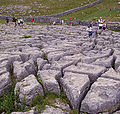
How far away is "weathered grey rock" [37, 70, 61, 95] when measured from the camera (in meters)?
5.59

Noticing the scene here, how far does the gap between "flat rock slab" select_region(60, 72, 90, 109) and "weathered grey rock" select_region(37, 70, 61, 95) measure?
32 cm

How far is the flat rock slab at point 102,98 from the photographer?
→ 447cm

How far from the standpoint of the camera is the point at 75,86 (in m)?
5.17

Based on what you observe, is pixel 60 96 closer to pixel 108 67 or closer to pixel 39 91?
pixel 39 91

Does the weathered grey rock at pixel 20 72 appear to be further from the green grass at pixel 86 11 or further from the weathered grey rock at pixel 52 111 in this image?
the green grass at pixel 86 11

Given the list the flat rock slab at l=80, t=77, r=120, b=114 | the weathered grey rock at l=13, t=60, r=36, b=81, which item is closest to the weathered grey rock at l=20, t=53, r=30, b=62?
the weathered grey rock at l=13, t=60, r=36, b=81

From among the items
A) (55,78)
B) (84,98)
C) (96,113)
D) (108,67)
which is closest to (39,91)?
(55,78)

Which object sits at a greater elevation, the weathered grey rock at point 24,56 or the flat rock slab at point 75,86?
the weathered grey rock at point 24,56

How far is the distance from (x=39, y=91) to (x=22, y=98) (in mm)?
647

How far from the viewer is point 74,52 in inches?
384

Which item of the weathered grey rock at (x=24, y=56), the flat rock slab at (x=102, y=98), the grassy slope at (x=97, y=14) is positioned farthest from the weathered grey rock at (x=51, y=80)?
the grassy slope at (x=97, y=14)

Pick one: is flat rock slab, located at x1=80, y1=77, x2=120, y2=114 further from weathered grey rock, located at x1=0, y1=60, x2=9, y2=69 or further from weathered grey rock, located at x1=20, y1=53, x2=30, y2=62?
weathered grey rock, located at x1=20, y1=53, x2=30, y2=62

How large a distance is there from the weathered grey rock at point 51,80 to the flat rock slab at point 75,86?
1.06 feet

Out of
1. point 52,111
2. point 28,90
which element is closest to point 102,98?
point 52,111
